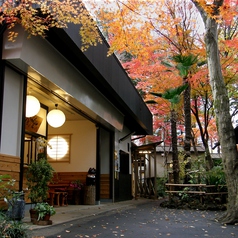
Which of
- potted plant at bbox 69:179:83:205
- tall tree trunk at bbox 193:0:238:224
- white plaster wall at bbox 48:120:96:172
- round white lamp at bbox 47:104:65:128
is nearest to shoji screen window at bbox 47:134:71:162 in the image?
white plaster wall at bbox 48:120:96:172

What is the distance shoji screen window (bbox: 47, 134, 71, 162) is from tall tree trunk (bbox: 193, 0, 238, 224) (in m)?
6.14

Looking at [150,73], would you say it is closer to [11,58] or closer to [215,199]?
[215,199]

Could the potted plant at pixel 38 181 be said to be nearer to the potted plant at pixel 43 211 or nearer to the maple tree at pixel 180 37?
the potted plant at pixel 43 211

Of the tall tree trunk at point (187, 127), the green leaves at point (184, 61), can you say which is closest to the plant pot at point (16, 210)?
the green leaves at point (184, 61)

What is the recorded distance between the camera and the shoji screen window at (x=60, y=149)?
38.7ft

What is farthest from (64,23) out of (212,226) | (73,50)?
(212,226)

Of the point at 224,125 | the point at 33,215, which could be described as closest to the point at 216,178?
the point at 224,125

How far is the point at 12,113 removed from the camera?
19.7ft

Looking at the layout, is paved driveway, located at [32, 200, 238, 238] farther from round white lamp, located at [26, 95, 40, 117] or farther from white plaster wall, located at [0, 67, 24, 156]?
round white lamp, located at [26, 95, 40, 117]

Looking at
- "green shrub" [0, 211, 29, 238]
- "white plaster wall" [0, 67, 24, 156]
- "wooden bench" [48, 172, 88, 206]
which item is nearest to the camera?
"green shrub" [0, 211, 29, 238]

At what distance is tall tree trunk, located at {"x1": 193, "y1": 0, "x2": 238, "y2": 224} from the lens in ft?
22.5

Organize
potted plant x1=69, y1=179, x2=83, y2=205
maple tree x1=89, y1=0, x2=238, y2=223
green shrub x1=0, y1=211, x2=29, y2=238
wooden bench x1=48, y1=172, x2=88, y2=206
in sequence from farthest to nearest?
potted plant x1=69, y1=179, x2=83, y2=205 < wooden bench x1=48, y1=172, x2=88, y2=206 < maple tree x1=89, y1=0, x2=238, y2=223 < green shrub x1=0, y1=211, x2=29, y2=238

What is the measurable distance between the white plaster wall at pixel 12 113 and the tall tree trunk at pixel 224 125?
420 cm

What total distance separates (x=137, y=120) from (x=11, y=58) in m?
8.39
